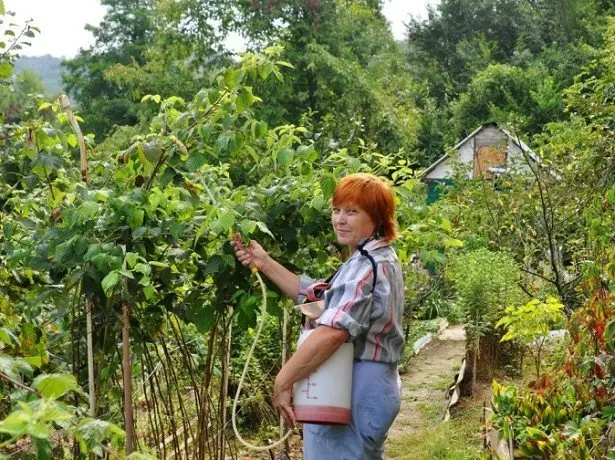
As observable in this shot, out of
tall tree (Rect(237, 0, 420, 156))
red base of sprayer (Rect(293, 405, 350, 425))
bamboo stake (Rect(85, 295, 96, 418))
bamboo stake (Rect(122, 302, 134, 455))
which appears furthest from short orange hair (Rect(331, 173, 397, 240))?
tall tree (Rect(237, 0, 420, 156))

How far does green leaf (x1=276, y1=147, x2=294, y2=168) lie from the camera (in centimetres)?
367

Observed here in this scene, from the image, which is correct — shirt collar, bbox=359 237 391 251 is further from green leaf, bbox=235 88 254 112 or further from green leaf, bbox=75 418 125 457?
green leaf, bbox=75 418 125 457

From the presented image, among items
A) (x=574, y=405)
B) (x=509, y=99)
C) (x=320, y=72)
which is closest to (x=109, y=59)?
(x=509, y=99)

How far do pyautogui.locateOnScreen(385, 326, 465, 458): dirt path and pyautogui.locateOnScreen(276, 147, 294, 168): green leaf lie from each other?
337 cm

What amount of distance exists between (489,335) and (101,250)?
5.91 m

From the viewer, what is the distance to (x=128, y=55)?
1559 inches

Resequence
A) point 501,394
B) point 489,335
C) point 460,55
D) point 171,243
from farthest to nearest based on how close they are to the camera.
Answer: point 460,55 < point 489,335 < point 501,394 < point 171,243

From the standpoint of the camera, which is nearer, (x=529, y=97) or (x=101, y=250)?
(x=101, y=250)

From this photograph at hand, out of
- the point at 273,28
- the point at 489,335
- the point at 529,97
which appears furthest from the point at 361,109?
the point at 489,335

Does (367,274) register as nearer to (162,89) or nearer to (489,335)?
(489,335)

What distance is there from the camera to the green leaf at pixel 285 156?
367 cm

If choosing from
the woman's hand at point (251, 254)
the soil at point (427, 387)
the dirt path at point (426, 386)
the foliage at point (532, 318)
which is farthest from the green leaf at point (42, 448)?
the dirt path at point (426, 386)

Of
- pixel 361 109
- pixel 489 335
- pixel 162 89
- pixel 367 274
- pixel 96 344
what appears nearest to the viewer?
pixel 367 274

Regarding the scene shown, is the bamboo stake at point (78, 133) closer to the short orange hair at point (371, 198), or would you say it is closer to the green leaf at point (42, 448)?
the short orange hair at point (371, 198)
